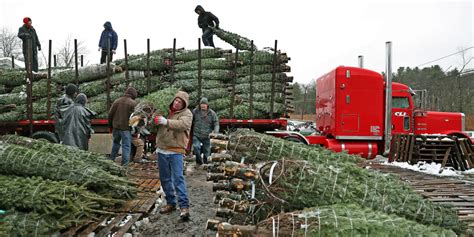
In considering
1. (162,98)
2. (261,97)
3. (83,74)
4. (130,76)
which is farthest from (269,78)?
(83,74)

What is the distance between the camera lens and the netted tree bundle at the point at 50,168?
16.3 feet

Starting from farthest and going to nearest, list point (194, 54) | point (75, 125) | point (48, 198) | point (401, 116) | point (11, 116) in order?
1. point (401, 116)
2. point (194, 54)
3. point (11, 116)
4. point (75, 125)
5. point (48, 198)

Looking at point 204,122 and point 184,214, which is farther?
point 204,122

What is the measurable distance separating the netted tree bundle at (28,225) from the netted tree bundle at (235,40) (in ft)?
25.7

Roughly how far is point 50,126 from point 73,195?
7.50 metres

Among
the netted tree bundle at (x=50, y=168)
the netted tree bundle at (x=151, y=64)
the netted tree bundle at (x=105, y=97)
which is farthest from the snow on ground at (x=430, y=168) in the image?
the netted tree bundle at (x=105, y=97)

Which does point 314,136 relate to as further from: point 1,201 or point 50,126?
point 1,201

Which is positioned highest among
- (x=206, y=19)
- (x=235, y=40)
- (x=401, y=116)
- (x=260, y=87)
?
(x=206, y=19)

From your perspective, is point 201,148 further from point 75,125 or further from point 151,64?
point 75,125

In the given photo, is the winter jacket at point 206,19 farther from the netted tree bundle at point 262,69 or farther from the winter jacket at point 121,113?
the winter jacket at point 121,113

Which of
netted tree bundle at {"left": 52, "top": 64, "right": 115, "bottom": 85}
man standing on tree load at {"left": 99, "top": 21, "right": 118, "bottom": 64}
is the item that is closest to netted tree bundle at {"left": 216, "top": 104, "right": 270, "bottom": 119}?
netted tree bundle at {"left": 52, "top": 64, "right": 115, "bottom": 85}

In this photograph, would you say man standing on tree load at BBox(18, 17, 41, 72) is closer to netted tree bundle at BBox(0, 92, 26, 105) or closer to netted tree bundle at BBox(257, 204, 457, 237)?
netted tree bundle at BBox(0, 92, 26, 105)

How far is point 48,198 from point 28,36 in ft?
29.8

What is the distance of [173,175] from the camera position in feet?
17.7
